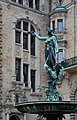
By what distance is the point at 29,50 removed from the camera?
35.6 m

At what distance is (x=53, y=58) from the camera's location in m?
14.2

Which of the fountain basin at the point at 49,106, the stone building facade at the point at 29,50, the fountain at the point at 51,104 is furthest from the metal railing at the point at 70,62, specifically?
the fountain basin at the point at 49,106

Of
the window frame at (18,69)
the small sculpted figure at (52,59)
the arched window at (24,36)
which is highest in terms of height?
the arched window at (24,36)

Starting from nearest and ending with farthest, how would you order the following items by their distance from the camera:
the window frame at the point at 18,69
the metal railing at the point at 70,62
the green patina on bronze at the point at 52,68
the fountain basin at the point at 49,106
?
1. the fountain basin at the point at 49,106
2. the green patina on bronze at the point at 52,68
3. the metal railing at the point at 70,62
4. the window frame at the point at 18,69

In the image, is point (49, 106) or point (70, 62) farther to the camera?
point (70, 62)

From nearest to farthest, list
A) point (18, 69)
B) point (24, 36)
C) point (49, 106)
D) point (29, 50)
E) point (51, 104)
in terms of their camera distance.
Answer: point (51, 104) < point (49, 106) < point (18, 69) < point (29, 50) < point (24, 36)

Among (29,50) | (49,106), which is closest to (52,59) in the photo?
(49,106)

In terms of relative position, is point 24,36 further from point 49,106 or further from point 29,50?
point 49,106

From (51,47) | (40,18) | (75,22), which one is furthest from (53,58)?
(40,18)

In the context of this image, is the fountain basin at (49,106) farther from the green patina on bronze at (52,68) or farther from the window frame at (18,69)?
the window frame at (18,69)

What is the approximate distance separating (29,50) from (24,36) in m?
1.47

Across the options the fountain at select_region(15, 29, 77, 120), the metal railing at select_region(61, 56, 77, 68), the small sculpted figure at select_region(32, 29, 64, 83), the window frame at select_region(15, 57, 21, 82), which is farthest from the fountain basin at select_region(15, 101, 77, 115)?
the window frame at select_region(15, 57, 21, 82)

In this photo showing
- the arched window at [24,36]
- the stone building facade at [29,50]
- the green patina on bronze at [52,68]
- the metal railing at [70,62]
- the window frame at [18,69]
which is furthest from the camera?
the arched window at [24,36]

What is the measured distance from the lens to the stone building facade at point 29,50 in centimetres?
3303
